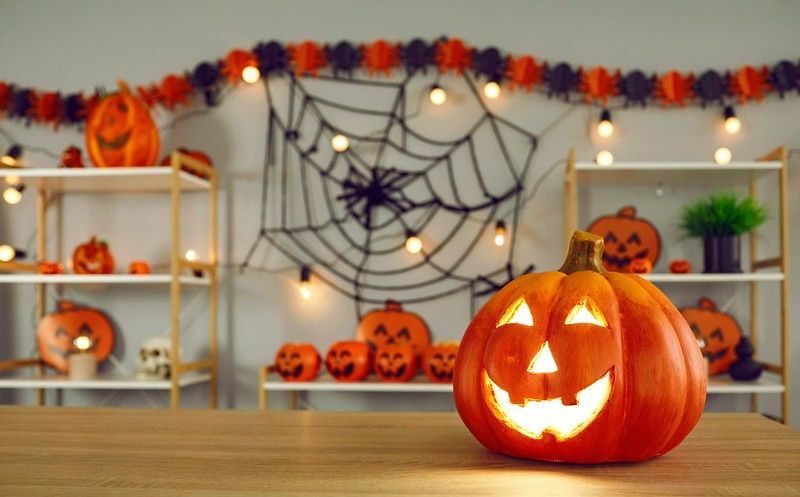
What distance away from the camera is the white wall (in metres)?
3.13

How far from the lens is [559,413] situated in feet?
2.80

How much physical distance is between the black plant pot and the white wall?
0.87ft

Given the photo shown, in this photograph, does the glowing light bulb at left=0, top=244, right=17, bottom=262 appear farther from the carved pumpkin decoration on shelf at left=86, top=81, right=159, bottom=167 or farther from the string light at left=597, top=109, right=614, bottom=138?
the string light at left=597, top=109, right=614, bottom=138

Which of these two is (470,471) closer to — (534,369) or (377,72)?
(534,369)

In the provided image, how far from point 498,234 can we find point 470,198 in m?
0.23

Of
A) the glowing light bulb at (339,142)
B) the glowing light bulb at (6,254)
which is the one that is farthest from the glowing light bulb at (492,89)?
the glowing light bulb at (6,254)

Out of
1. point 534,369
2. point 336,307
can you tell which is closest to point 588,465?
point 534,369

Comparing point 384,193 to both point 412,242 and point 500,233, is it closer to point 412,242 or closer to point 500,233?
point 412,242

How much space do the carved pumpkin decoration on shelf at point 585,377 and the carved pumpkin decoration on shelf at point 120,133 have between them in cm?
238

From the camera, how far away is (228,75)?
10.9 ft

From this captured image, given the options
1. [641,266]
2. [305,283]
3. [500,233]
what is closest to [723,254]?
[641,266]

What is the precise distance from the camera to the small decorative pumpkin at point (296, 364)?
291 centimetres

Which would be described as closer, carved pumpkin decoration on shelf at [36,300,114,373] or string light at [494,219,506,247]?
string light at [494,219,506,247]

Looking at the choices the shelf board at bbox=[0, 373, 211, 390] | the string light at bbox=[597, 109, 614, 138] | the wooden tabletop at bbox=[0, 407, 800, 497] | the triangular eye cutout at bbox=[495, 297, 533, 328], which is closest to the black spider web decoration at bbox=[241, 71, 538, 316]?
the string light at bbox=[597, 109, 614, 138]
